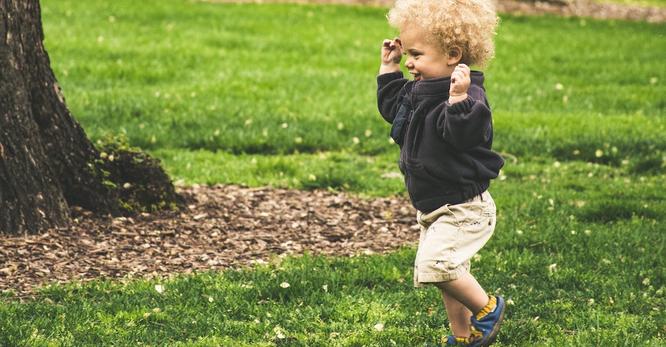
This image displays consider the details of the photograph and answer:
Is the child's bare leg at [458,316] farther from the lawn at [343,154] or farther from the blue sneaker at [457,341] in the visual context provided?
the lawn at [343,154]

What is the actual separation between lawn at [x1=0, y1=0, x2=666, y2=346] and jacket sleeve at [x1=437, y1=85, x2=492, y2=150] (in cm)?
116

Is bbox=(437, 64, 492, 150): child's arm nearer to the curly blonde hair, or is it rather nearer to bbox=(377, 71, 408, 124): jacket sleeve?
the curly blonde hair

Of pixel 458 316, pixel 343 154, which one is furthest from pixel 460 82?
pixel 343 154

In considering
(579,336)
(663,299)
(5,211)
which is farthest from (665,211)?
(5,211)

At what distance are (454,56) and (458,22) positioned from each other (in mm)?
173

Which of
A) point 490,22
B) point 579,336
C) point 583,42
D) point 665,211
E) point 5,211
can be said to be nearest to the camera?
point 490,22

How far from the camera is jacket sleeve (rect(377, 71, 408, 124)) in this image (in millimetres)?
4625

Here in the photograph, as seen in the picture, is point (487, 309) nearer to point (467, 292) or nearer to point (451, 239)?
point (467, 292)

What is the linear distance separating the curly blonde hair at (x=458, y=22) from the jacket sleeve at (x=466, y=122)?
280 millimetres

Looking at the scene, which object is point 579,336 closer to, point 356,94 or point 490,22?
point 490,22

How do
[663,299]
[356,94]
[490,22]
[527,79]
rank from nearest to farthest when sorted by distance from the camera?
[490,22]
[663,299]
[356,94]
[527,79]

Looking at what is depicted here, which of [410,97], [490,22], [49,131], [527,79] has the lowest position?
[527,79]

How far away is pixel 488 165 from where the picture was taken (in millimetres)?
4383

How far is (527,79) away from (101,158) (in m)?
7.27
